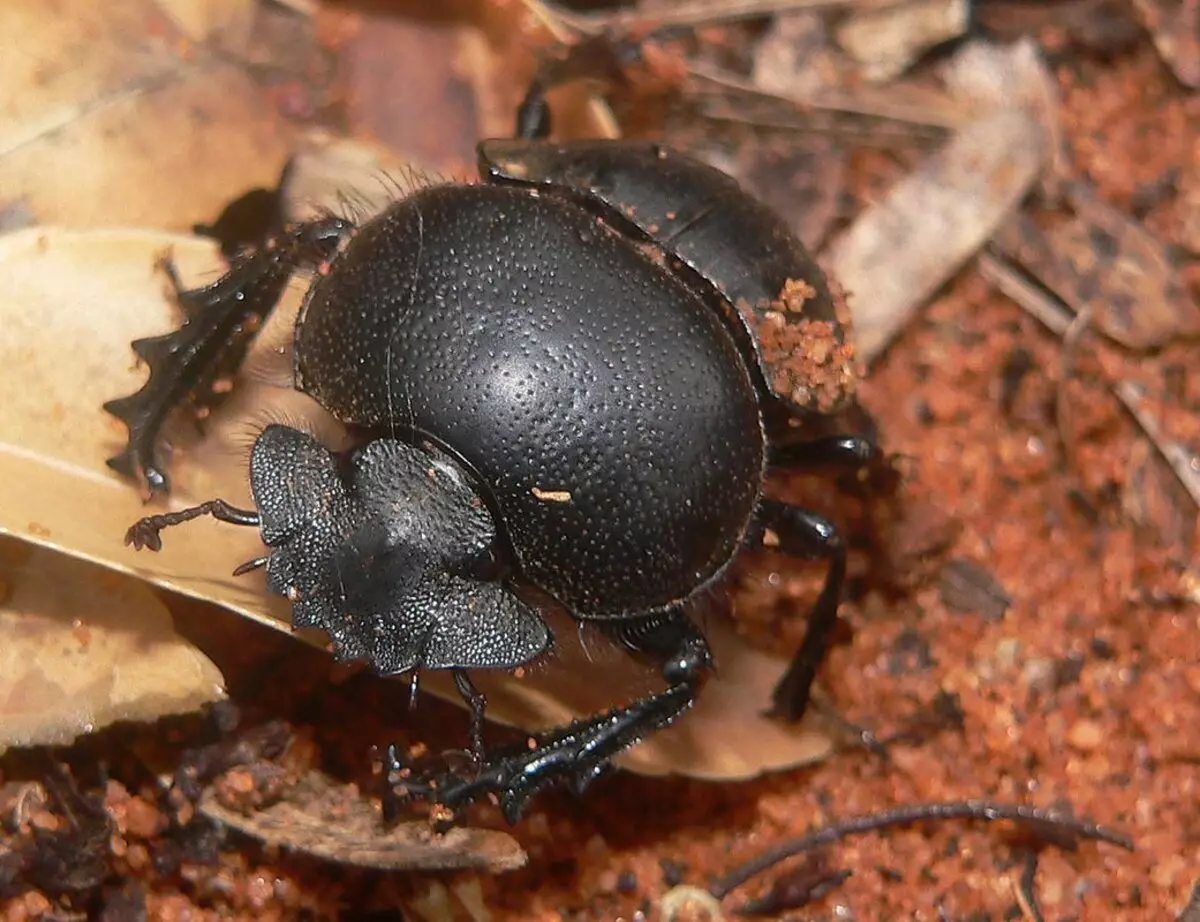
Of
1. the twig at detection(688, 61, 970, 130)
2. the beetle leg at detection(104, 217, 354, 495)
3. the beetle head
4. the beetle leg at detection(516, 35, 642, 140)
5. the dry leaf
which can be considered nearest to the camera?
the beetle head

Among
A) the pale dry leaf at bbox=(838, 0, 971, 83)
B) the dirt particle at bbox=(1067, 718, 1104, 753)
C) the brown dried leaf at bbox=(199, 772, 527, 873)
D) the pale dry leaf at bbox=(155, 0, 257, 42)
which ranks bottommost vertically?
the dirt particle at bbox=(1067, 718, 1104, 753)

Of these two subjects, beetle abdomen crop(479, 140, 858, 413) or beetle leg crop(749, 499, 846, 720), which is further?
beetle leg crop(749, 499, 846, 720)

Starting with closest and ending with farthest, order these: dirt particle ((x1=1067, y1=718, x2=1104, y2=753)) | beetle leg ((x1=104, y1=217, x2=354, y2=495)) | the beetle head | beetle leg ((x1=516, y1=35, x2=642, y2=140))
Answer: the beetle head
beetle leg ((x1=104, y1=217, x2=354, y2=495))
dirt particle ((x1=1067, y1=718, x2=1104, y2=753))
beetle leg ((x1=516, y1=35, x2=642, y2=140))

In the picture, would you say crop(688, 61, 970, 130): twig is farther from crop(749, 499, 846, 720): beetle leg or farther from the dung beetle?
crop(749, 499, 846, 720): beetle leg

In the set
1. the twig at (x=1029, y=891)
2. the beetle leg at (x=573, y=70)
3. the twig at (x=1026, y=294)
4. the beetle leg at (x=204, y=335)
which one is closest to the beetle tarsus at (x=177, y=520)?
the beetle leg at (x=204, y=335)

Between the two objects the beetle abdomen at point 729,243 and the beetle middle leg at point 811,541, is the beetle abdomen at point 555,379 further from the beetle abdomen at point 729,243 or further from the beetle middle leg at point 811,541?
the beetle middle leg at point 811,541

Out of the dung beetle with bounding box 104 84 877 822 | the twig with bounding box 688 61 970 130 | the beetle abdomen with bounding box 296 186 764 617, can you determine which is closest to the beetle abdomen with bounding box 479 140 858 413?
the dung beetle with bounding box 104 84 877 822

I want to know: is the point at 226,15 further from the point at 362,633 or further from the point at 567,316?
the point at 362,633
